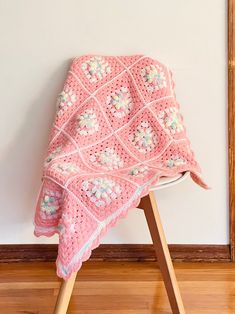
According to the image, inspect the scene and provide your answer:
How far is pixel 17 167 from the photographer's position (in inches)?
56.9

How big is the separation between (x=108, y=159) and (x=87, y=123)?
0.40 feet

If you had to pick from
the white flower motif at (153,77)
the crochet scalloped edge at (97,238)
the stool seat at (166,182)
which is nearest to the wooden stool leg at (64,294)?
the crochet scalloped edge at (97,238)

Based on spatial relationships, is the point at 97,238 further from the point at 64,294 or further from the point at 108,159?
the point at 108,159

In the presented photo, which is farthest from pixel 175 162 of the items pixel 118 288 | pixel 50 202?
pixel 118 288

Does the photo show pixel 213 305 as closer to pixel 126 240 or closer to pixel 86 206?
pixel 126 240

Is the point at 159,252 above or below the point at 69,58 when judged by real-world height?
below

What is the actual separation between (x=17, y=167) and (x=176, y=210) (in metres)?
0.54

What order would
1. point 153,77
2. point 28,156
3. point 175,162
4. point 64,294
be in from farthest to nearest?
1. point 28,156
2. point 153,77
3. point 175,162
4. point 64,294

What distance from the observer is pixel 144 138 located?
125 cm

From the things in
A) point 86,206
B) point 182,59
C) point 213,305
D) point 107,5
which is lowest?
point 213,305

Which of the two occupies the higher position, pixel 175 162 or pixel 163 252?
pixel 175 162

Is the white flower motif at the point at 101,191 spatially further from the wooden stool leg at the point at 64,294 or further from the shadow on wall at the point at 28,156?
the shadow on wall at the point at 28,156

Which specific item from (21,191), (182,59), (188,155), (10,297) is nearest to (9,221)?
(21,191)

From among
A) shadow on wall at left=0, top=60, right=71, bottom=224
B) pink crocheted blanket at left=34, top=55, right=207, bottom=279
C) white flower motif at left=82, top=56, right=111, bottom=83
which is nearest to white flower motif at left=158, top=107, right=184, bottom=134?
pink crocheted blanket at left=34, top=55, right=207, bottom=279
